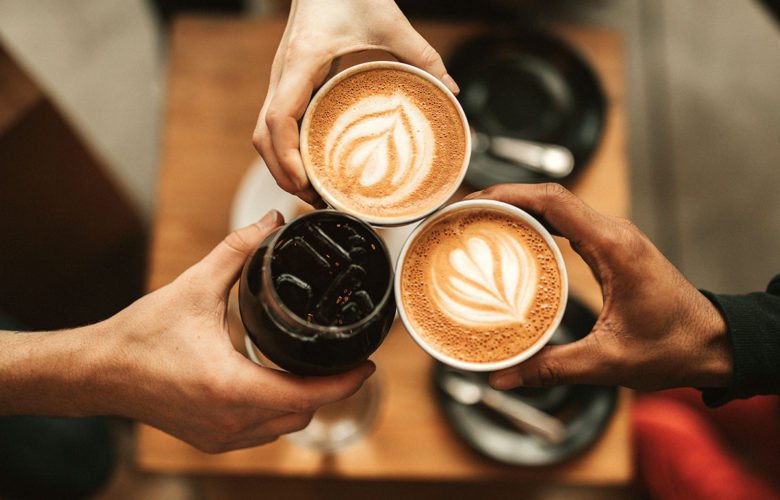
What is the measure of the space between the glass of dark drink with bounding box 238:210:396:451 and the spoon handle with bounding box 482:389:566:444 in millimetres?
542

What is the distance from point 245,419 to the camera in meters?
0.70

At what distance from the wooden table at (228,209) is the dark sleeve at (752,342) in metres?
0.29

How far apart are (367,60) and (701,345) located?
20.3 inches

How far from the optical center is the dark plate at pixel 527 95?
3.79ft

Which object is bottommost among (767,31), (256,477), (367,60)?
(256,477)

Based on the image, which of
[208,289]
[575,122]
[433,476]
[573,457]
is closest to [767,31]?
[575,122]

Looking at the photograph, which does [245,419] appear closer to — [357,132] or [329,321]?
[329,321]

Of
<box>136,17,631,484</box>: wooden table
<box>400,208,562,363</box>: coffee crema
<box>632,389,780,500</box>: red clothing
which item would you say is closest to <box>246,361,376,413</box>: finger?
<box>400,208,562,363</box>: coffee crema

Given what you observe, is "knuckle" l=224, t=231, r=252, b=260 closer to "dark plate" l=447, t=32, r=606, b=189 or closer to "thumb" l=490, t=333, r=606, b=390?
"thumb" l=490, t=333, r=606, b=390

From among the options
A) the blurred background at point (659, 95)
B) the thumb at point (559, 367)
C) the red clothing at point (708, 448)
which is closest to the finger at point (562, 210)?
the thumb at point (559, 367)

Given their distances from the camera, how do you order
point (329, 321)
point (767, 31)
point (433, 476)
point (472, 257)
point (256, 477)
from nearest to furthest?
point (329, 321) < point (472, 257) < point (433, 476) < point (256, 477) < point (767, 31)

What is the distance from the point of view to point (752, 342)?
29.0 inches

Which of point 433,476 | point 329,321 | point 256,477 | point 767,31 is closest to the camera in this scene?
point 329,321

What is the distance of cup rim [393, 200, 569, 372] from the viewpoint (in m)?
0.70
